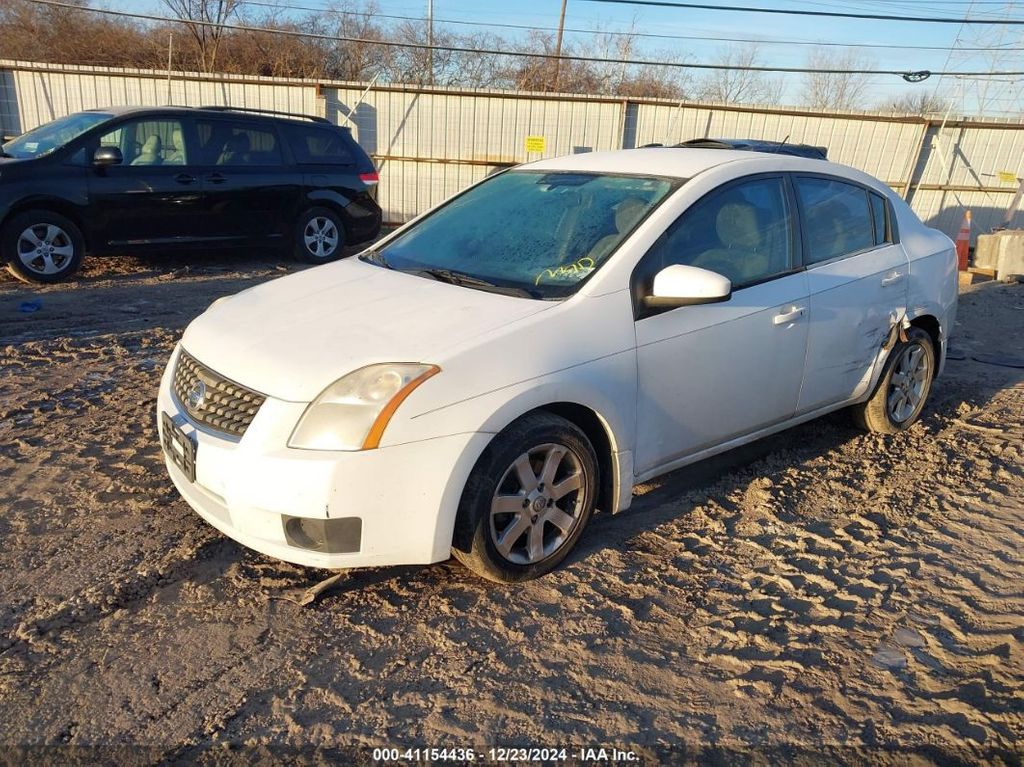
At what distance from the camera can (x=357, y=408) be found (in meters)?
2.74

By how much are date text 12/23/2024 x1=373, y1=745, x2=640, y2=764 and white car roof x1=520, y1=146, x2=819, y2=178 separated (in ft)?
8.34

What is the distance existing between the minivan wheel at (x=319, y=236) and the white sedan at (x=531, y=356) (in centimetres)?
565

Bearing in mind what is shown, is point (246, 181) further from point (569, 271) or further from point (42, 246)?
point (569, 271)

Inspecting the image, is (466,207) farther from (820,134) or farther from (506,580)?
(820,134)

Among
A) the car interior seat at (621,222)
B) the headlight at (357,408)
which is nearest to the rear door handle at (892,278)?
the car interior seat at (621,222)

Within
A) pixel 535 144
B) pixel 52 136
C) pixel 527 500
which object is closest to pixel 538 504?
pixel 527 500

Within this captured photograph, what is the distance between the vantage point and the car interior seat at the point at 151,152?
8.42m

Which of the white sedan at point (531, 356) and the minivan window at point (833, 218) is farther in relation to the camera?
the minivan window at point (833, 218)

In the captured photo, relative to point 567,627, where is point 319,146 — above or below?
above

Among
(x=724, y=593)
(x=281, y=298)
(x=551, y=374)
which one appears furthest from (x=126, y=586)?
(x=724, y=593)

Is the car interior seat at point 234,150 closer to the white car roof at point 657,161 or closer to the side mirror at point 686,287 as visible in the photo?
the white car roof at point 657,161

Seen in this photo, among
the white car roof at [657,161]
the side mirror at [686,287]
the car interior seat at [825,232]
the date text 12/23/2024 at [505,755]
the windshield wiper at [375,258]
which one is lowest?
the date text 12/23/2024 at [505,755]

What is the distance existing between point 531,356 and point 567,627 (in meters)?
1.02

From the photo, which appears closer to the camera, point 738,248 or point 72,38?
point 738,248
